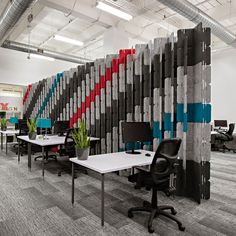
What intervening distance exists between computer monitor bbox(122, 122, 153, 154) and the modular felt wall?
11.0 inches

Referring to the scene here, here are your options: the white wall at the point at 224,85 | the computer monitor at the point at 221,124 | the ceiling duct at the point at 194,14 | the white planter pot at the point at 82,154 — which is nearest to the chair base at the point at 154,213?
the white planter pot at the point at 82,154

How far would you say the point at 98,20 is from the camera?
22.0ft

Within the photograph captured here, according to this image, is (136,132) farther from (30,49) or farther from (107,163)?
(30,49)

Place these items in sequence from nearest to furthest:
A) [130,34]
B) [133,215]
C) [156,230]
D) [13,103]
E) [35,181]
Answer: [156,230]
[133,215]
[35,181]
[130,34]
[13,103]

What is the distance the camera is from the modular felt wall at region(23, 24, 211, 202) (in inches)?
126

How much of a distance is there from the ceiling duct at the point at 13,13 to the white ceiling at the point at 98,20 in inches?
41.1

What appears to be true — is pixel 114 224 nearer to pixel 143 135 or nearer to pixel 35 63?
pixel 143 135

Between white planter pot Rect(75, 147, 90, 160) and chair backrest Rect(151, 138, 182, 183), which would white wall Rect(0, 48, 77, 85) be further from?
chair backrest Rect(151, 138, 182, 183)

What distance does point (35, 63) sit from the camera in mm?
9633

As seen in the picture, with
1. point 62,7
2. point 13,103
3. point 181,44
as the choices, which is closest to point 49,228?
point 181,44

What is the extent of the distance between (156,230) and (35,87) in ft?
25.2

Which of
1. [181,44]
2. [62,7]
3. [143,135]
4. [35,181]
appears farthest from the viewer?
[62,7]

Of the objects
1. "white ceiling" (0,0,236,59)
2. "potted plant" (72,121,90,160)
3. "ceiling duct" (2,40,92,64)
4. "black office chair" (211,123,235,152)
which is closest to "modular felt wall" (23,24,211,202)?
"potted plant" (72,121,90,160)

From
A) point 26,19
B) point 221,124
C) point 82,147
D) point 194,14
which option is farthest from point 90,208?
point 221,124
